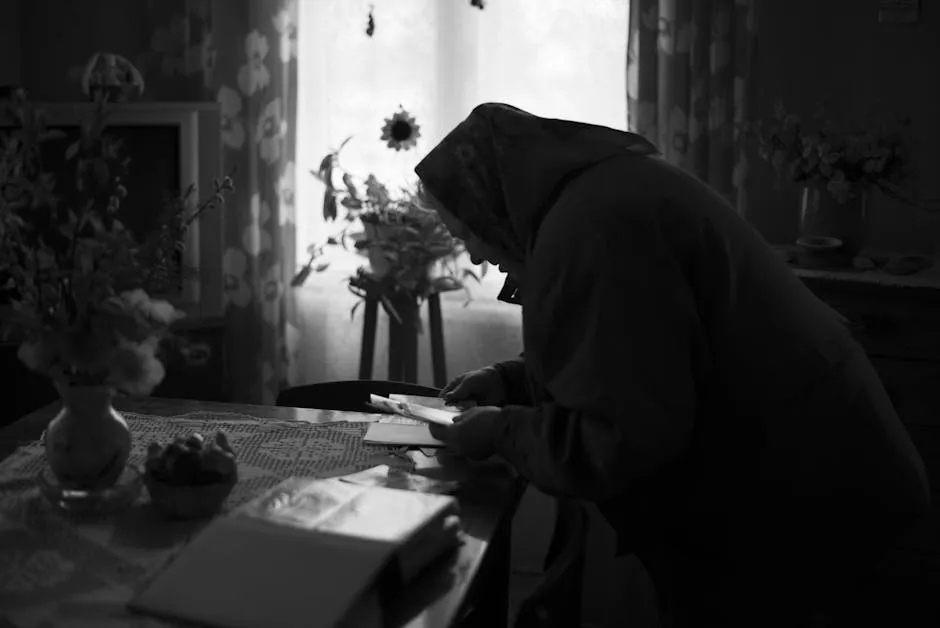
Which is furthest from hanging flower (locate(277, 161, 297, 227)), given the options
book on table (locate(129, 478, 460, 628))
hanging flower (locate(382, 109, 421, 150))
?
book on table (locate(129, 478, 460, 628))

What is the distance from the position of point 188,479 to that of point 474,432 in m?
0.40

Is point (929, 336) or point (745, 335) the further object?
point (929, 336)

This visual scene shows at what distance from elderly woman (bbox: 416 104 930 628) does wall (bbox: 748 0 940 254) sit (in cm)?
143

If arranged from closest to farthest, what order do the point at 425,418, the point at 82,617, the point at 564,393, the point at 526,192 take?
the point at 82,617 → the point at 564,393 → the point at 526,192 → the point at 425,418

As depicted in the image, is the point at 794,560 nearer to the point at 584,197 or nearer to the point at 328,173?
the point at 584,197

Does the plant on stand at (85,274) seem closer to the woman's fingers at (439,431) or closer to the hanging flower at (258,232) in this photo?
the woman's fingers at (439,431)

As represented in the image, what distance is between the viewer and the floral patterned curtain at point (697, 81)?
288 centimetres

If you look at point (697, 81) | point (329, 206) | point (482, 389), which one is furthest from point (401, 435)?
point (697, 81)

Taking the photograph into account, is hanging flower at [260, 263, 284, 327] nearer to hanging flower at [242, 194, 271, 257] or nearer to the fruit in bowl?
hanging flower at [242, 194, 271, 257]

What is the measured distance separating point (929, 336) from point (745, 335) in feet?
3.60

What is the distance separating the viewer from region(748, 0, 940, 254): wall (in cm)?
285

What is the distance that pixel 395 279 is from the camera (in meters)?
2.91

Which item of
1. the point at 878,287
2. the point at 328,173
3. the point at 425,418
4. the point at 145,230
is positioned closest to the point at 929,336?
the point at 878,287

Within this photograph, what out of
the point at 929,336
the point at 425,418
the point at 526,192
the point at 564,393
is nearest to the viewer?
the point at 564,393
